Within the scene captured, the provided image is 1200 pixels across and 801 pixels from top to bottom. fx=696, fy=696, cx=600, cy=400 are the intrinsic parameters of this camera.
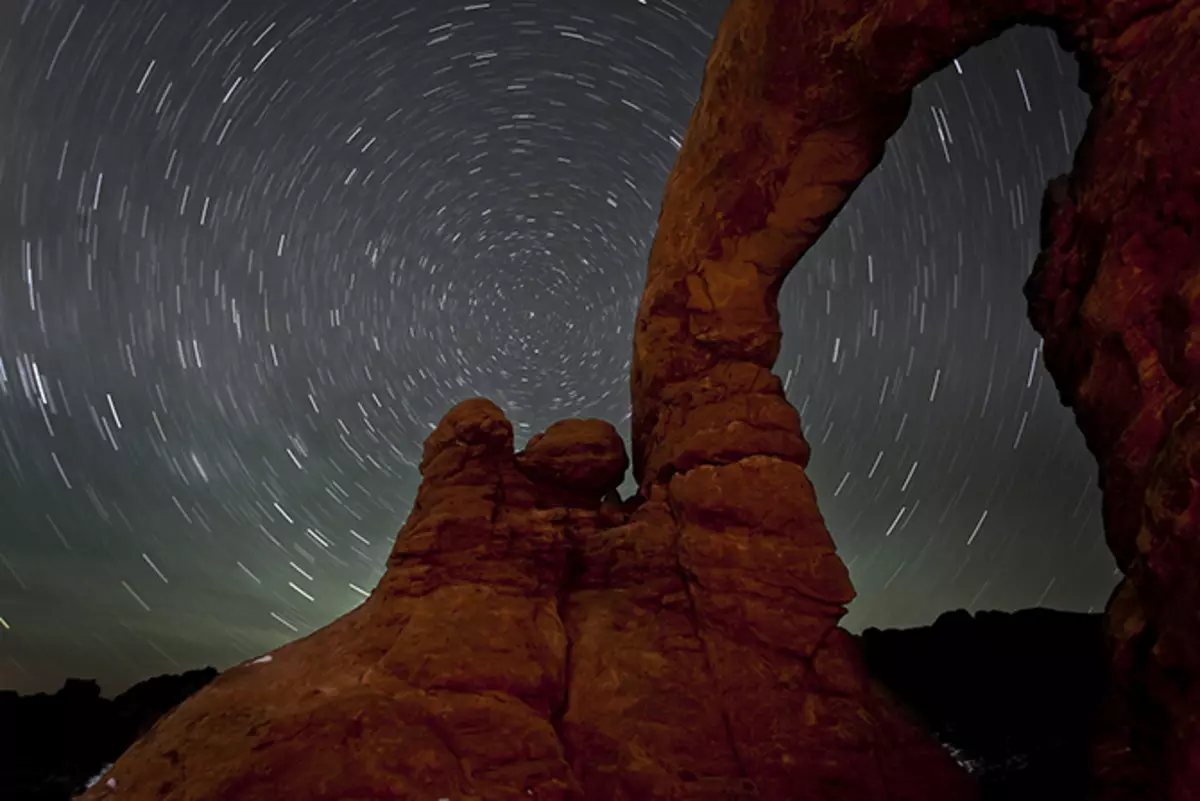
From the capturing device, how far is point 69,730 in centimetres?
3181

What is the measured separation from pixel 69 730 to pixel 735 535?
35441 mm

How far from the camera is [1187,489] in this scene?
679 centimetres

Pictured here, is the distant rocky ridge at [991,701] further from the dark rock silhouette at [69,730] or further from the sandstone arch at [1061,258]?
the sandstone arch at [1061,258]

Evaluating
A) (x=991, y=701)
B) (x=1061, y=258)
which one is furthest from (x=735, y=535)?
(x=991, y=701)

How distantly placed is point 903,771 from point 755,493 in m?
4.67

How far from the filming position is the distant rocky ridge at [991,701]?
15.0 m

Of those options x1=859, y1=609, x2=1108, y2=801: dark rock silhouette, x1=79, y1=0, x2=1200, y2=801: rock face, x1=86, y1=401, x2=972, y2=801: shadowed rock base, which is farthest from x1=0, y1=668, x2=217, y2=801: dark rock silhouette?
x1=859, y1=609, x2=1108, y2=801: dark rock silhouette

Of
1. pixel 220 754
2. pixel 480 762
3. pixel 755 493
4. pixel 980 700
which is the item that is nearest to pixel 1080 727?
pixel 980 700

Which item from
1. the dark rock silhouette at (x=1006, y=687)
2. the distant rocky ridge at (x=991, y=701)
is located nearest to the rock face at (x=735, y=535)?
the distant rocky ridge at (x=991, y=701)

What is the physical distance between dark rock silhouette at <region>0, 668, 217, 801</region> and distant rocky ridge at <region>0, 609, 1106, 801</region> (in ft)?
0.28

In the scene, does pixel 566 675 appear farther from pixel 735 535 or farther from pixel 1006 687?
pixel 1006 687

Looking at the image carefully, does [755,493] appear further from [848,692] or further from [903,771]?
[903,771]

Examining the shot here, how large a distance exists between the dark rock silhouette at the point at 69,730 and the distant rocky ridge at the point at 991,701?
9cm

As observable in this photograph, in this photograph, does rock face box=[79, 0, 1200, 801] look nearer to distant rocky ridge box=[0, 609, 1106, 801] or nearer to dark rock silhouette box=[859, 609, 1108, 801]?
distant rocky ridge box=[0, 609, 1106, 801]
